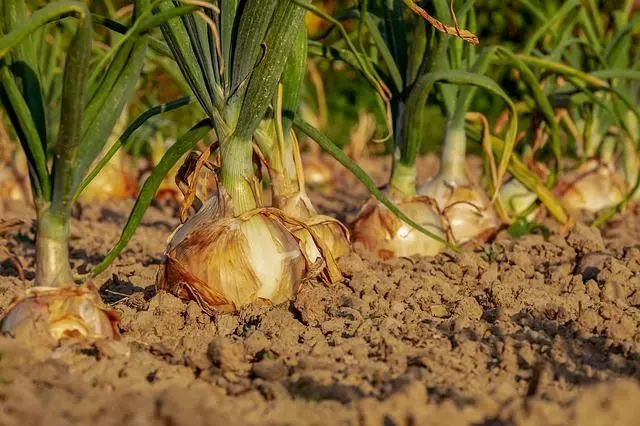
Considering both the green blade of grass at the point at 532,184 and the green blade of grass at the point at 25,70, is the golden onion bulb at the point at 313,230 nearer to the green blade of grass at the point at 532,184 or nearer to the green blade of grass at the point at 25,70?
the green blade of grass at the point at 25,70

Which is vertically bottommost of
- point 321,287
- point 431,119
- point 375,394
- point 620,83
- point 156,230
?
point 375,394

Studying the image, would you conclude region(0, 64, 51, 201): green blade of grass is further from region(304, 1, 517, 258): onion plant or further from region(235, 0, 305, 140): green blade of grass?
region(304, 1, 517, 258): onion plant

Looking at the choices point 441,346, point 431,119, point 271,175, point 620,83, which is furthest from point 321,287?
point 431,119

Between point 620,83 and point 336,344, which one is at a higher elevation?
point 620,83

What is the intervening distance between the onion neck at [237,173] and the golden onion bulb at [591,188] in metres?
2.12

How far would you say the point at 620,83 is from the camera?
14.0 feet

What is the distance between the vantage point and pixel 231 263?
2.44m

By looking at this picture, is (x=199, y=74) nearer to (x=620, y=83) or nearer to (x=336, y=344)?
(x=336, y=344)

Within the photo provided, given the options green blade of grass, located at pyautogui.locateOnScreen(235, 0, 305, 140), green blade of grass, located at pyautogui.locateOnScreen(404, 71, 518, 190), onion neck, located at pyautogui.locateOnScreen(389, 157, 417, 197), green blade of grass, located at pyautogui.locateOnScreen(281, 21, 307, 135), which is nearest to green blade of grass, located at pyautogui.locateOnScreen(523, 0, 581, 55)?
green blade of grass, located at pyautogui.locateOnScreen(404, 71, 518, 190)

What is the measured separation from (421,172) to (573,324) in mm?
3356

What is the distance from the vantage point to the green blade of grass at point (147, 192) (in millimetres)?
2311

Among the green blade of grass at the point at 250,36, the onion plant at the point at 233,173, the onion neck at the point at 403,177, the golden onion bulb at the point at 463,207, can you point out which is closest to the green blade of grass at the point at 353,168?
the onion plant at the point at 233,173

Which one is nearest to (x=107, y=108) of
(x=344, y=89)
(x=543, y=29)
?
(x=543, y=29)

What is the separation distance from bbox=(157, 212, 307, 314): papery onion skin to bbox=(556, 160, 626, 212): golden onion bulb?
214 cm
